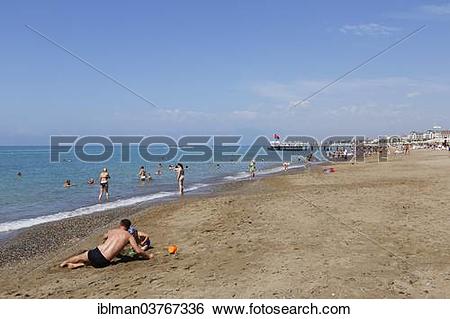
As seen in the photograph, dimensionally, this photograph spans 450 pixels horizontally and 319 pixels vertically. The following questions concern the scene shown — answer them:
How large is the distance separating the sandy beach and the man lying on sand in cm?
18

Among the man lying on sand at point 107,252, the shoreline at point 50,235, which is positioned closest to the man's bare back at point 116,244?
the man lying on sand at point 107,252

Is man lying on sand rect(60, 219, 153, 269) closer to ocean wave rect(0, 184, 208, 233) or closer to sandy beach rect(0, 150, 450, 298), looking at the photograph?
sandy beach rect(0, 150, 450, 298)

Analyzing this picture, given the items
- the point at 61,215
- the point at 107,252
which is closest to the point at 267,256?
the point at 107,252

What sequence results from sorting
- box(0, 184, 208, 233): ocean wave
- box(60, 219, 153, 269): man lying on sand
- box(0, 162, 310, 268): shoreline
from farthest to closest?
box(0, 184, 208, 233): ocean wave < box(0, 162, 310, 268): shoreline < box(60, 219, 153, 269): man lying on sand

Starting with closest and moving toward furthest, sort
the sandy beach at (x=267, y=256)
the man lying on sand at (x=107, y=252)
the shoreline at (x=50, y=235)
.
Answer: the sandy beach at (x=267, y=256)
the man lying on sand at (x=107, y=252)
the shoreline at (x=50, y=235)

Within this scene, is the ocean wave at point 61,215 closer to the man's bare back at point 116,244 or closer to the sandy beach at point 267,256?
the sandy beach at point 267,256

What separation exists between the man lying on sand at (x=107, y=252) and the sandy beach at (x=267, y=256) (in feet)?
0.60

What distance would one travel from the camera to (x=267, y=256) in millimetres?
7832

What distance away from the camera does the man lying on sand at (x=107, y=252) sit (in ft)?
26.3

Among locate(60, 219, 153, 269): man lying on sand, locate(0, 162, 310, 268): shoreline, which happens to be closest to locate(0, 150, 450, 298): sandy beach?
locate(0, 162, 310, 268): shoreline

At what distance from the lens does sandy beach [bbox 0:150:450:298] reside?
6180 mm

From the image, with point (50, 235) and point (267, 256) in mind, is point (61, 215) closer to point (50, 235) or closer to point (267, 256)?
point (50, 235)

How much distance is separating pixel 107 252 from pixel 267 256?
303 cm
